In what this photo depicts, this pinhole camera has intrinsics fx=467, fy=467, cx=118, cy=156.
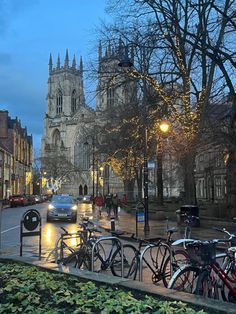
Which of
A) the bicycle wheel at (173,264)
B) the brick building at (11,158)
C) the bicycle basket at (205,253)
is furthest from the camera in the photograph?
the brick building at (11,158)

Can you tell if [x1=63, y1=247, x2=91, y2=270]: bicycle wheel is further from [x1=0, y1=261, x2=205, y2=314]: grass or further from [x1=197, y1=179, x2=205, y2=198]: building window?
[x1=197, y1=179, x2=205, y2=198]: building window

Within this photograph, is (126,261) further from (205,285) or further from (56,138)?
(56,138)

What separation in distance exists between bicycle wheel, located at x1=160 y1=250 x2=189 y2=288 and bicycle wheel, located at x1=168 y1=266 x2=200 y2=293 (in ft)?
3.12

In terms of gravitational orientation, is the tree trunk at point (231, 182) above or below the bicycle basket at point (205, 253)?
above

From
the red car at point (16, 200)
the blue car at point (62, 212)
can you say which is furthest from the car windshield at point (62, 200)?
the red car at point (16, 200)

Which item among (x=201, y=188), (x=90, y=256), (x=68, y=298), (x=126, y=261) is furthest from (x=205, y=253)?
(x=201, y=188)

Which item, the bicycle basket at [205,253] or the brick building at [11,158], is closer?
the bicycle basket at [205,253]

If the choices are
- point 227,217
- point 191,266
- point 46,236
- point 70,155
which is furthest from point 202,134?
point 70,155

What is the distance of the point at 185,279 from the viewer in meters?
6.79

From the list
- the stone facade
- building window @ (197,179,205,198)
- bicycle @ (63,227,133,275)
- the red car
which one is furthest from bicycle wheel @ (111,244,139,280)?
the stone facade

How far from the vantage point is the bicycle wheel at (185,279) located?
21.7 ft

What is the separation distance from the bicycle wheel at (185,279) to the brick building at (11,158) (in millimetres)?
65872

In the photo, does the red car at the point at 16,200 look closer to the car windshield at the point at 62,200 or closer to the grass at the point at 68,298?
the car windshield at the point at 62,200

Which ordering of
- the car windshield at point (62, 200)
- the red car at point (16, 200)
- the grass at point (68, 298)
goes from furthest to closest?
the red car at point (16, 200), the car windshield at point (62, 200), the grass at point (68, 298)
